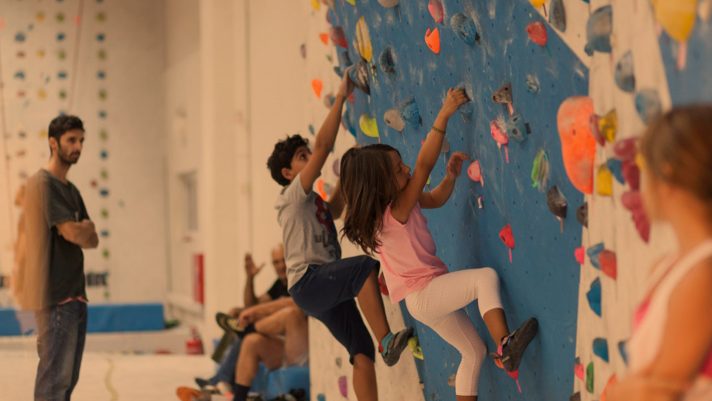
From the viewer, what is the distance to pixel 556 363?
9.62 ft

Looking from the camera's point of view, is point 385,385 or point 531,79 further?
point 385,385

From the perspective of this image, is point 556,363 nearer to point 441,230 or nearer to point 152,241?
point 441,230

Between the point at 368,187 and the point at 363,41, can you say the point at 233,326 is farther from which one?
the point at 368,187

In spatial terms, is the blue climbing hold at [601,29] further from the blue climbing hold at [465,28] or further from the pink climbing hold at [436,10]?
the pink climbing hold at [436,10]

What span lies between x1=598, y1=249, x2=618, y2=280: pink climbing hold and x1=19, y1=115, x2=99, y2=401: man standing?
216 centimetres

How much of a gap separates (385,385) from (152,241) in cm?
551

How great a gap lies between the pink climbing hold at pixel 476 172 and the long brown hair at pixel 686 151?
6.10 feet

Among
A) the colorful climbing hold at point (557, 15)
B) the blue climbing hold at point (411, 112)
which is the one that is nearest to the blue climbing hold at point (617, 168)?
the colorful climbing hold at point (557, 15)

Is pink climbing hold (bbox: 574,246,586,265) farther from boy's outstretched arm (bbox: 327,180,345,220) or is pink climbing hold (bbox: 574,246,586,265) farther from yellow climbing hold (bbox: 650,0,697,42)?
boy's outstretched arm (bbox: 327,180,345,220)

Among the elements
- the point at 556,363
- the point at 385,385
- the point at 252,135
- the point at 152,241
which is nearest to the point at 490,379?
the point at 556,363

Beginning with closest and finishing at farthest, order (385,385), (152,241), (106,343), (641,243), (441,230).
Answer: (641,243)
(441,230)
(385,385)
(106,343)
(152,241)

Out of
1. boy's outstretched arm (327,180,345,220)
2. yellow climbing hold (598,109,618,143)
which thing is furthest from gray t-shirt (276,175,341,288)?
yellow climbing hold (598,109,618,143)

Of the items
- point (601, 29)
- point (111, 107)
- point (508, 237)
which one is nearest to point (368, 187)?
point (508, 237)

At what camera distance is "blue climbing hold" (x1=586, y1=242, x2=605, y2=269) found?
2.60 meters
